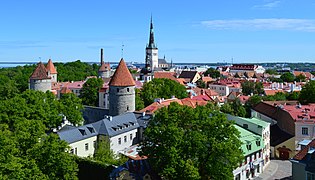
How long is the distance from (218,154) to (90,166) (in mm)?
9978

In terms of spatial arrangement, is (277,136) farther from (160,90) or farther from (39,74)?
(39,74)

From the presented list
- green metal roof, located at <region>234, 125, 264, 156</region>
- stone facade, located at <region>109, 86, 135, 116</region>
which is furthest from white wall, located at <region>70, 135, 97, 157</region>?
green metal roof, located at <region>234, 125, 264, 156</region>

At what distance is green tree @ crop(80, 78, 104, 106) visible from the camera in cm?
5978

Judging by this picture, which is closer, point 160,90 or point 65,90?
point 160,90

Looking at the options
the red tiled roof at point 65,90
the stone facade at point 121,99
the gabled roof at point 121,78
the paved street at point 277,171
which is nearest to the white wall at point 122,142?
the stone facade at point 121,99

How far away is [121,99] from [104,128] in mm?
9482

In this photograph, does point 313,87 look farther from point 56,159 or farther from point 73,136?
point 56,159

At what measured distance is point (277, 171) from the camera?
32062 mm

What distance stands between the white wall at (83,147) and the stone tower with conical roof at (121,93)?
10202 millimetres

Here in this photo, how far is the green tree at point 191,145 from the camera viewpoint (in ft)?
69.9

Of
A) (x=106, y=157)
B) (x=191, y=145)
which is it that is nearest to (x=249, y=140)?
(x=191, y=145)

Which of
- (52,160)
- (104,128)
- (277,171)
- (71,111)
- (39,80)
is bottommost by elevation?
(277,171)

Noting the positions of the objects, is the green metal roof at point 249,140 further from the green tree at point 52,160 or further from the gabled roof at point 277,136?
the green tree at point 52,160

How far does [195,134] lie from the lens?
21906mm
